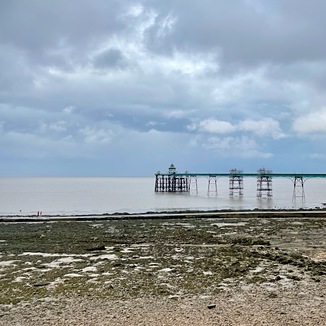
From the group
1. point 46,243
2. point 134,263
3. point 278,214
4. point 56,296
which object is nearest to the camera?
point 56,296

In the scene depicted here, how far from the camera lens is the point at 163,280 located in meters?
10.2

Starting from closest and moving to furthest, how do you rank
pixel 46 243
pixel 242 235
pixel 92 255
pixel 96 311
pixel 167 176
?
1. pixel 96 311
2. pixel 92 255
3. pixel 46 243
4. pixel 242 235
5. pixel 167 176

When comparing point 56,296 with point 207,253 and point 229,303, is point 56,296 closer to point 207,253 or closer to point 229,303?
point 229,303

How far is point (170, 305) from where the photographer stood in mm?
8188

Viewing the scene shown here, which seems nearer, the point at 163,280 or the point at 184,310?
the point at 184,310

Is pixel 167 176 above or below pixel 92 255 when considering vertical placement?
above

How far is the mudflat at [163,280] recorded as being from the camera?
24.8 feet

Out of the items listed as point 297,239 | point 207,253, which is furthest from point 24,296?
point 297,239

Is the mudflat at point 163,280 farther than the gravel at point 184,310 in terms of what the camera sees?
Yes

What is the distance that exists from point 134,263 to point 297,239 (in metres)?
8.87

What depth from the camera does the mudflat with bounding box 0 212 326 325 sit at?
7559mm

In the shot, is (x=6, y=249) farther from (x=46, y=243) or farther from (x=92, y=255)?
(x=92, y=255)

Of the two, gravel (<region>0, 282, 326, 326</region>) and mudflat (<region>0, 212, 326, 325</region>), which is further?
mudflat (<region>0, 212, 326, 325</region>)

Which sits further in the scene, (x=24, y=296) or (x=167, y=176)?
(x=167, y=176)
